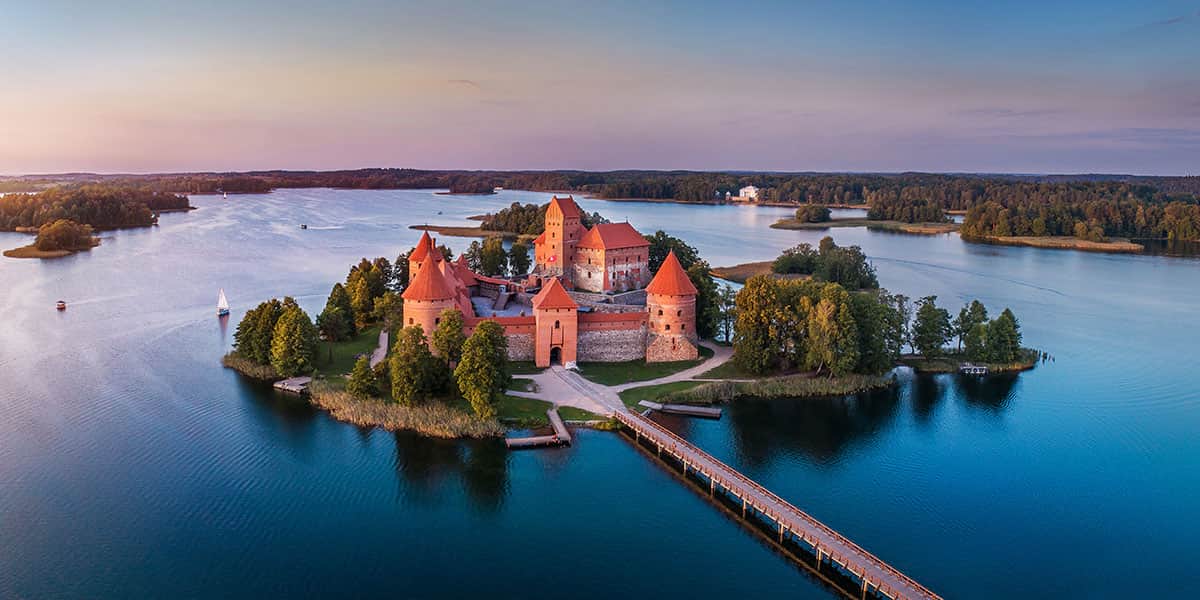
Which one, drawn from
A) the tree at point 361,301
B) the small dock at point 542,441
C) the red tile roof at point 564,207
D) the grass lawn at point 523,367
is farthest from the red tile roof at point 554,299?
the red tile roof at point 564,207

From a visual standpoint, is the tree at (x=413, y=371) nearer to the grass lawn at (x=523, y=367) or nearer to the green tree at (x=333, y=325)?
the grass lawn at (x=523, y=367)

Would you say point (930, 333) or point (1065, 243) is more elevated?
point (1065, 243)

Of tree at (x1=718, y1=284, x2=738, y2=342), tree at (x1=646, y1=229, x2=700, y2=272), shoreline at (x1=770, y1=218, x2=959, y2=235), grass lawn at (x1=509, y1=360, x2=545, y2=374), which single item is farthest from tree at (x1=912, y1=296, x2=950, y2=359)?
shoreline at (x1=770, y1=218, x2=959, y2=235)

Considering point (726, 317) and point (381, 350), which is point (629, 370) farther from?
point (381, 350)

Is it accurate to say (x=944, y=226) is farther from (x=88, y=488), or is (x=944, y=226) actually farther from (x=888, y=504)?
(x=88, y=488)

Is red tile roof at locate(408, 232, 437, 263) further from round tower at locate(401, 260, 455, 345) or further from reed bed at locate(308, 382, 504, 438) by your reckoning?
reed bed at locate(308, 382, 504, 438)

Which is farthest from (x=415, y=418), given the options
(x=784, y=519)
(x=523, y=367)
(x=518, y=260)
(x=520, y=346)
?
(x=518, y=260)

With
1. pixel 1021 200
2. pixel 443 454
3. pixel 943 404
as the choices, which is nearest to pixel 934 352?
pixel 943 404
